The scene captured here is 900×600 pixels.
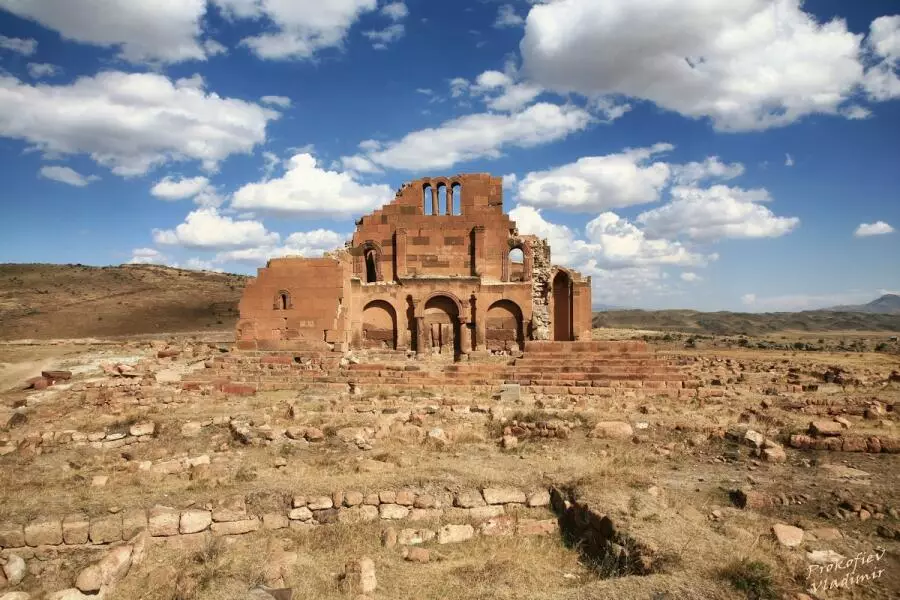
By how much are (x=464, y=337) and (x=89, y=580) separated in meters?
16.9

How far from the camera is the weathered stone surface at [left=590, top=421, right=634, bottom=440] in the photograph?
10.5 m

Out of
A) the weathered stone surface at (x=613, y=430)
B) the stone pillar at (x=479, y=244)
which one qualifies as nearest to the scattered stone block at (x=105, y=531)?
the weathered stone surface at (x=613, y=430)

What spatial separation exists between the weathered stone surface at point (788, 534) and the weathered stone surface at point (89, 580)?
7.19 metres

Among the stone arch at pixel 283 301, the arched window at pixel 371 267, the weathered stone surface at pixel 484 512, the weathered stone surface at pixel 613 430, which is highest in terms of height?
the arched window at pixel 371 267

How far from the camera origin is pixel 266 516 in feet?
22.4

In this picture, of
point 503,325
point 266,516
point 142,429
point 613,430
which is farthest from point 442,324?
point 266,516

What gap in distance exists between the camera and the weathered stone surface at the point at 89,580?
17.8 feet

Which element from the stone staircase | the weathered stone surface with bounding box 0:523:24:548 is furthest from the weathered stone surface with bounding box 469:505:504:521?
the stone staircase

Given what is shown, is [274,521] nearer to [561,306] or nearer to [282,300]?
[282,300]

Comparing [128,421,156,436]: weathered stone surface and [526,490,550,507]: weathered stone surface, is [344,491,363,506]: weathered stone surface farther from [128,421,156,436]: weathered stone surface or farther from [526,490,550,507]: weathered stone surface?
[128,421,156,436]: weathered stone surface

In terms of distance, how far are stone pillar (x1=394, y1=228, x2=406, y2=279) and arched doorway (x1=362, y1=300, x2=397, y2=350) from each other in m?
1.49

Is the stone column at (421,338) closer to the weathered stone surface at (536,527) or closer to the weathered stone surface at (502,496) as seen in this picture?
the weathered stone surface at (502,496)

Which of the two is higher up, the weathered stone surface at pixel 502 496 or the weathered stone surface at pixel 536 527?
the weathered stone surface at pixel 502 496

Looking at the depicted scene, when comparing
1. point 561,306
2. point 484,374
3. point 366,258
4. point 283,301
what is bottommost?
point 484,374
